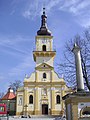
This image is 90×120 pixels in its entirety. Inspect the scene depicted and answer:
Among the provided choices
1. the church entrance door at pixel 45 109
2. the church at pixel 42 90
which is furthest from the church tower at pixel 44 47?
the church entrance door at pixel 45 109

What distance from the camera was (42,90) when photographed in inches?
1967

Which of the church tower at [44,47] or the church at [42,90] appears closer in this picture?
the church at [42,90]

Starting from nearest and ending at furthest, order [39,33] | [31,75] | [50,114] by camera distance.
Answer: [50,114] < [31,75] < [39,33]

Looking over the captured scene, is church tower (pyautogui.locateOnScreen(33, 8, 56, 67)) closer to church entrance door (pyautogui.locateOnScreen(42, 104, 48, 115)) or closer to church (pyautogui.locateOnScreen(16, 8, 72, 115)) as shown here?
church (pyautogui.locateOnScreen(16, 8, 72, 115))

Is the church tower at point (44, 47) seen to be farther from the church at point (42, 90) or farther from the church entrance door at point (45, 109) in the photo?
the church entrance door at point (45, 109)

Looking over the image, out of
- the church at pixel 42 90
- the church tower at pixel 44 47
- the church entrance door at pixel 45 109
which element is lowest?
the church entrance door at pixel 45 109

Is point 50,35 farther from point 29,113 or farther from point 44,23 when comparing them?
point 29,113

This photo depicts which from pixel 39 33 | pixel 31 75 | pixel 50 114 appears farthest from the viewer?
pixel 39 33

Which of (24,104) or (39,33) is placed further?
(39,33)

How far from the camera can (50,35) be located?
55.4m

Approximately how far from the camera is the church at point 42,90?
159 ft

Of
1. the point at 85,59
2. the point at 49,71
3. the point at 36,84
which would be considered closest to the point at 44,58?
the point at 49,71

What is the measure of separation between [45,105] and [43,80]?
566 cm

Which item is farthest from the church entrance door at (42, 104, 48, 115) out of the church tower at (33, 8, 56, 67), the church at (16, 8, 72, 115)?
the church tower at (33, 8, 56, 67)
